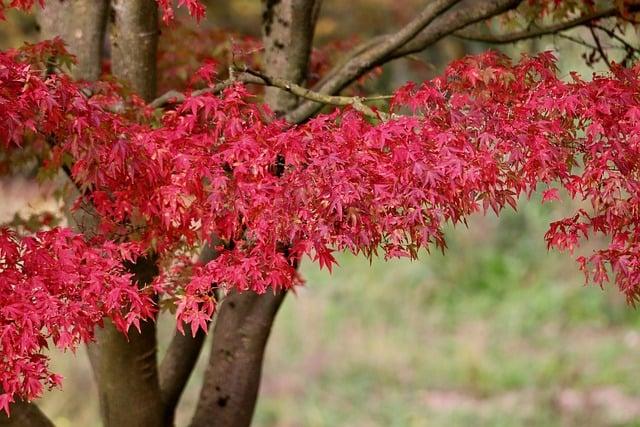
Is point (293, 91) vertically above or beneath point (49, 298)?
above

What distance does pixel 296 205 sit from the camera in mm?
2865

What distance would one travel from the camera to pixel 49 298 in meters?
2.87

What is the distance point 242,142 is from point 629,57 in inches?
94.8

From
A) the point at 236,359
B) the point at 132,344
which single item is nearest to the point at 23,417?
the point at 132,344

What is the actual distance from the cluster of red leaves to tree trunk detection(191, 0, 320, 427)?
147 cm

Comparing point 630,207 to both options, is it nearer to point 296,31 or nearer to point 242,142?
point 242,142

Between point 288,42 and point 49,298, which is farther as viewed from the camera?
point 288,42

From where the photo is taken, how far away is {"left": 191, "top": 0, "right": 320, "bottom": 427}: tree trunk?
179 inches

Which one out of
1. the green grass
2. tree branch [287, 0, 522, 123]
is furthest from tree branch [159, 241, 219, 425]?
the green grass

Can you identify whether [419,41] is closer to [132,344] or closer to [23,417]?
[132,344]

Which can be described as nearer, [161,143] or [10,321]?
[10,321]

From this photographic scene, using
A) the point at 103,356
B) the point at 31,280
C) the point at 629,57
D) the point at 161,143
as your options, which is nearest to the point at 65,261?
the point at 31,280

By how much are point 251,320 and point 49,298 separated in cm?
178

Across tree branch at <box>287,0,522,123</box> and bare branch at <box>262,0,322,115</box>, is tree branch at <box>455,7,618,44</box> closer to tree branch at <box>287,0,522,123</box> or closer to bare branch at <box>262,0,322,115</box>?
tree branch at <box>287,0,522,123</box>
